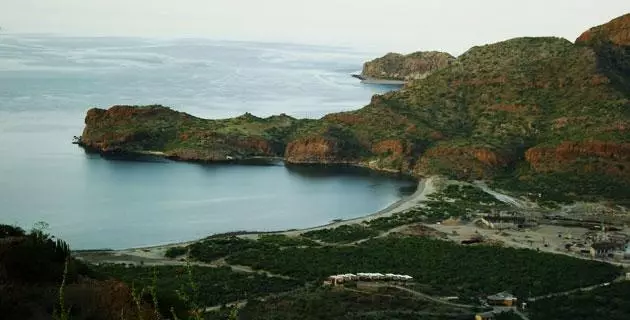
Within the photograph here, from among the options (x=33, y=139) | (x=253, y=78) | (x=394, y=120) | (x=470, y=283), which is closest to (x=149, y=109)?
(x=33, y=139)

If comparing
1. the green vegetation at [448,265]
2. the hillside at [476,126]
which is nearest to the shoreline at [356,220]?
the hillside at [476,126]

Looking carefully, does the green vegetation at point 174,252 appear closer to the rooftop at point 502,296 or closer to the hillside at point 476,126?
the rooftop at point 502,296

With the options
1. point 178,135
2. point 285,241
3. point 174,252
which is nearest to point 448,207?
point 285,241

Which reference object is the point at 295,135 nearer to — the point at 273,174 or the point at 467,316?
the point at 273,174

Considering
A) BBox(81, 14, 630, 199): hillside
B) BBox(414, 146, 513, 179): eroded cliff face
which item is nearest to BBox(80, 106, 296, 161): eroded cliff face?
BBox(81, 14, 630, 199): hillside

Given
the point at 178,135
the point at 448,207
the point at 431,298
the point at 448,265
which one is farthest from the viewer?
the point at 178,135

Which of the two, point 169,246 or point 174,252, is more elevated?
point 174,252

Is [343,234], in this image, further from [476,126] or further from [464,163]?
[476,126]
